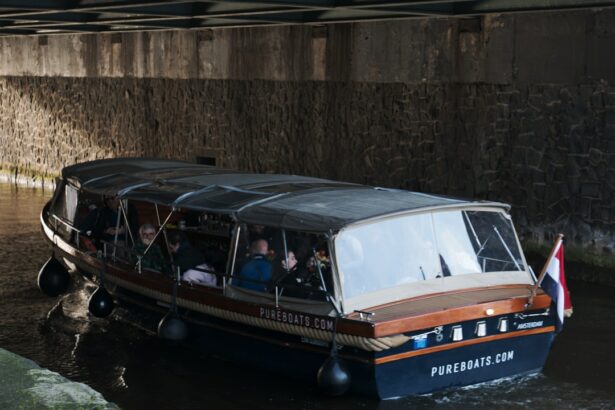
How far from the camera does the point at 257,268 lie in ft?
38.1

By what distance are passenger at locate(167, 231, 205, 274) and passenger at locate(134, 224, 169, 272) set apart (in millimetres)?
143

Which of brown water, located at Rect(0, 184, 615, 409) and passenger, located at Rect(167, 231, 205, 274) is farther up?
passenger, located at Rect(167, 231, 205, 274)

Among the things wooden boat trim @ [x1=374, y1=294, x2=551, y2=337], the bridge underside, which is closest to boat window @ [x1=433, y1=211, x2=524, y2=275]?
wooden boat trim @ [x1=374, y1=294, x2=551, y2=337]

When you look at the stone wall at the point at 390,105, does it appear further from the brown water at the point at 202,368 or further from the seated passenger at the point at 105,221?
the seated passenger at the point at 105,221

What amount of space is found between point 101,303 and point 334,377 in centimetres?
441

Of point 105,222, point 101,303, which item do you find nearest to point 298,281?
point 101,303

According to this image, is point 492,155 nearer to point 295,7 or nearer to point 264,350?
point 295,7

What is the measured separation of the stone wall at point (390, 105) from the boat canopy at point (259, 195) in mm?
4812

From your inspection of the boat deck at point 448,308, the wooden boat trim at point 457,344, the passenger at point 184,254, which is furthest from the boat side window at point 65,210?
the wooden boat trim at point 457,344

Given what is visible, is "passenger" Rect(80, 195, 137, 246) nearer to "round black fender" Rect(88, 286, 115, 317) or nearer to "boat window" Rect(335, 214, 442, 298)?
"round black fender" Rect(88, 286, 115, 317)

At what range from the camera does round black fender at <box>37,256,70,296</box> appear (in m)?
15.7

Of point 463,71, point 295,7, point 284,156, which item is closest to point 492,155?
point 463,71

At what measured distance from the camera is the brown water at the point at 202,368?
1089 centimetres

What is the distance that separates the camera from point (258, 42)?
23156mm
